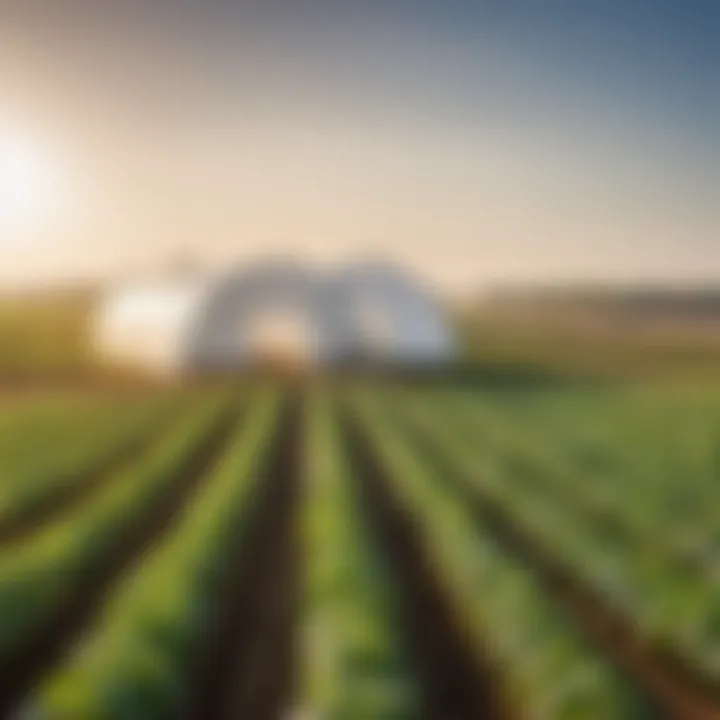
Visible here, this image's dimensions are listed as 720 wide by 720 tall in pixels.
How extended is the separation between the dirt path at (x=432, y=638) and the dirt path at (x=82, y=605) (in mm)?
1132

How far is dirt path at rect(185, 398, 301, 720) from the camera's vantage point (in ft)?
12.2

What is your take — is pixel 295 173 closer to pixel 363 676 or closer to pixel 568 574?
pixel 568 574

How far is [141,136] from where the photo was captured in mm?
5875

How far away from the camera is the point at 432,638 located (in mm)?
4207

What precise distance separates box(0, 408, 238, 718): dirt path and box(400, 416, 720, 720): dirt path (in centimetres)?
171

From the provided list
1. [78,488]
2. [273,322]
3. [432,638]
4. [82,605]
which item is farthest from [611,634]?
[273,322]

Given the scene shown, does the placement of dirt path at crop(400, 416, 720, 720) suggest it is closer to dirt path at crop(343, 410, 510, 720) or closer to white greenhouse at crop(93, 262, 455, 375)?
dirt path at crop(343, 410, 510, 720)

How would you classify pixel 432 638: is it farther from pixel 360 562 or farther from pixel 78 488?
pixel 78 488

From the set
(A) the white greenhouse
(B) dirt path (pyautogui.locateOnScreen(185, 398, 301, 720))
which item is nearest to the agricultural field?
(B) dirt path (pyautogui.locateOnScreen(185, 398, 301, 720))

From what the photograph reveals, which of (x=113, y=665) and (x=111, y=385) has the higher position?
(x=111, y=385)

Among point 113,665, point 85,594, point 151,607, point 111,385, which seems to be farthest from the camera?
point 111,385

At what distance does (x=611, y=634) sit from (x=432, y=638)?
776mm

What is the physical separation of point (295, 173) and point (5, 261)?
1702 millimetres

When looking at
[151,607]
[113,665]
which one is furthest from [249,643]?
[113,665]
